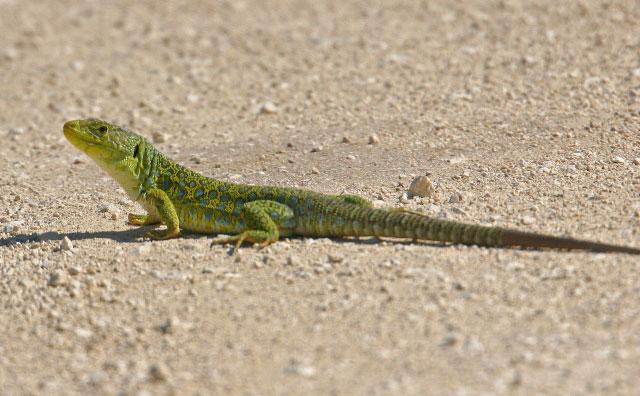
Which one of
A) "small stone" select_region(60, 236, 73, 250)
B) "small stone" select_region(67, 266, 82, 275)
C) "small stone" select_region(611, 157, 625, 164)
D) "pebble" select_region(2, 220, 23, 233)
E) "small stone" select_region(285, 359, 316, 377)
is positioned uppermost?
"small stone" select_region(611, 157, 625, 164)

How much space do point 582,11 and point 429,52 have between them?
8.98 ft

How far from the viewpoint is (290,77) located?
41.9 ft

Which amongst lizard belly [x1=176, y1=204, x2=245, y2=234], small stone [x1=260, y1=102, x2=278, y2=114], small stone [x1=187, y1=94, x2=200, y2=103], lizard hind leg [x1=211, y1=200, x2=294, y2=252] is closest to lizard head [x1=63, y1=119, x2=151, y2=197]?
lizard belly [x1=176, y1=204, x2=245, y2=234]

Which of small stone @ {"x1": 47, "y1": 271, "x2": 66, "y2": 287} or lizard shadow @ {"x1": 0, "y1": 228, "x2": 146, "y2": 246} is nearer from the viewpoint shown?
small stone @ {"x1": 47, "y1": 271, "x2": 66, "y2": 287}

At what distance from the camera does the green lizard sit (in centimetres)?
677

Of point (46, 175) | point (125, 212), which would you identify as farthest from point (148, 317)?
point (46, 175)

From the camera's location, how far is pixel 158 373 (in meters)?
5.22

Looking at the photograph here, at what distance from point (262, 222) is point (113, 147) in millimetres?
1594

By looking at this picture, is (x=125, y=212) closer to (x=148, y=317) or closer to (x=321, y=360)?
(x=148, y=317)

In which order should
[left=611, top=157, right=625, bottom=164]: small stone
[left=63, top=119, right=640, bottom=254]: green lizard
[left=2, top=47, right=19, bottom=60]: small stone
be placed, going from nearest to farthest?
1. [left=63, top=119, right=640, bottom=254]: green lizard
2. [left=611, top=157, right=625, bottom=164]: small stone
3. [left=2, top=47, right=19, bottom=60]: small stone

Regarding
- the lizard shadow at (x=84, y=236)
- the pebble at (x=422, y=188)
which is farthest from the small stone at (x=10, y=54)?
the pebble at (x=422, y=188)

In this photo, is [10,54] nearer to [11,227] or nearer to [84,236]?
[11,227]

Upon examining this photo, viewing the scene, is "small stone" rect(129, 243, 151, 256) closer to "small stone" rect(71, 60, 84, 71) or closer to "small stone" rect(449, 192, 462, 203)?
"small stone" rect(449, 192, 462, 203)

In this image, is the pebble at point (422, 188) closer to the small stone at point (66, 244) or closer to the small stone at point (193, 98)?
the small stone at point (66, 244)
